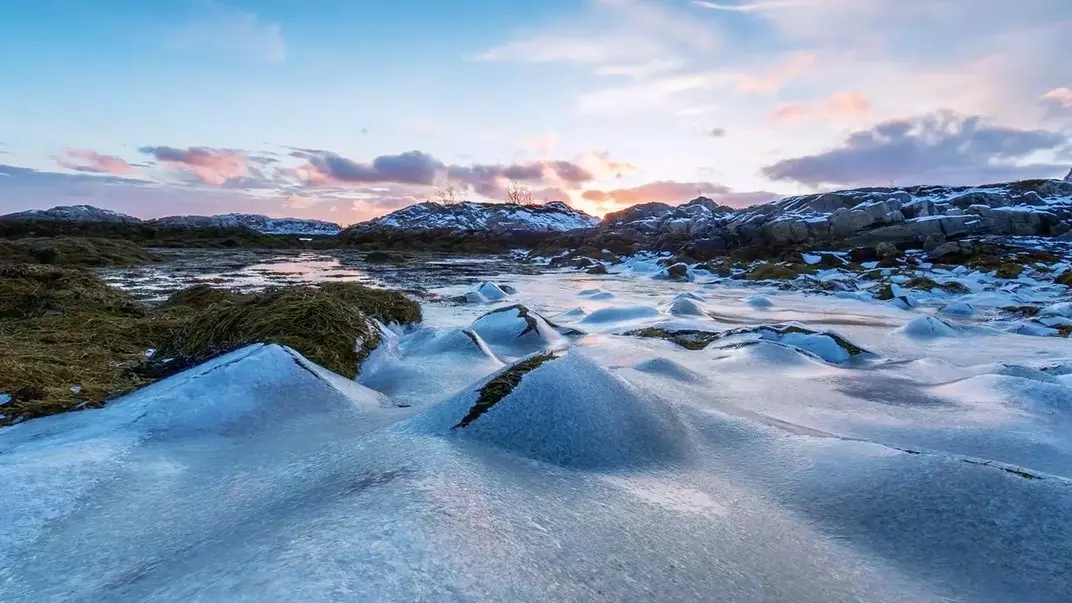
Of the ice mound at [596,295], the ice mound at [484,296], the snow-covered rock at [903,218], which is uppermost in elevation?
the snow-covered rock at [903,218]

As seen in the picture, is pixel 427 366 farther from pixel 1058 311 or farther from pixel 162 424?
pixel 1058 311

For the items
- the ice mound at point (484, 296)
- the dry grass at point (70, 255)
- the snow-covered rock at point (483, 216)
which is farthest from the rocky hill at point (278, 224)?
the ice mound at point (484, 296)

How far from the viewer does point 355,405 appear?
3.12m

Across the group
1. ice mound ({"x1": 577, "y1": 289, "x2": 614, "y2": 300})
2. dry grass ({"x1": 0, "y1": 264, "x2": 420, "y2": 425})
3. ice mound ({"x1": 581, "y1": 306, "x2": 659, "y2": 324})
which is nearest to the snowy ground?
dry grass ({"x1": 0, "y1": 264, "x2": 420, "y2": 425})

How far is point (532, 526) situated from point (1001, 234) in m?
34.2

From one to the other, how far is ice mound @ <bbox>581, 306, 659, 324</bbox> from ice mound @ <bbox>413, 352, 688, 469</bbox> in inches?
218

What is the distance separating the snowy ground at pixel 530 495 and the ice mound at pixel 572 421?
12mm

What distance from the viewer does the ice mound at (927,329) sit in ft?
25.2

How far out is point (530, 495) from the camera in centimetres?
194

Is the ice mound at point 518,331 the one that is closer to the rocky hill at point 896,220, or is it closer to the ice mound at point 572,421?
the ice mound at point 572,421

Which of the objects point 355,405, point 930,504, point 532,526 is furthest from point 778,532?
point 355,405

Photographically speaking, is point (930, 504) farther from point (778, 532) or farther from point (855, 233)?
point (855, 233)

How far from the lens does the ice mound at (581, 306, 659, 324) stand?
841 cm

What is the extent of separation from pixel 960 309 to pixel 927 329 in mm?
4060
